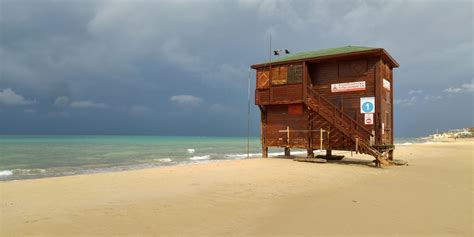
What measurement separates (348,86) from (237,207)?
41.8 feet

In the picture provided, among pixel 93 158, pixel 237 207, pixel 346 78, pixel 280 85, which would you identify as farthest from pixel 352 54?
pixel 93 158

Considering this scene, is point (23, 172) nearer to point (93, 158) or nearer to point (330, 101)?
point (93, 158)

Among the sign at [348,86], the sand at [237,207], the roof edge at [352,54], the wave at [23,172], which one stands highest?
the roof edge at [352,54]

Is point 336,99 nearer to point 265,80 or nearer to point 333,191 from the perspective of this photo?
point 265,80

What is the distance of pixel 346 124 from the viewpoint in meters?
17.1

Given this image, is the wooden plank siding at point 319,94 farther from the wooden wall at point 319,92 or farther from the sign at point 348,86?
the sign at point 348,86

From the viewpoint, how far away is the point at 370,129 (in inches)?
658

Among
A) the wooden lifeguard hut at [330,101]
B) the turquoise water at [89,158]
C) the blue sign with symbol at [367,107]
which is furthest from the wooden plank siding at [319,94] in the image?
the turquoise water at [89,158]

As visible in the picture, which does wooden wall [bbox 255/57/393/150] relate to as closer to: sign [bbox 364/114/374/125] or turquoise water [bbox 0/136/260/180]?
sign [bbox 364/114/374/125]

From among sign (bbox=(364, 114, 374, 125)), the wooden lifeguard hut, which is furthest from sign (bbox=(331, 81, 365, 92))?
sign (bbox=(364, 114, 374, 125))

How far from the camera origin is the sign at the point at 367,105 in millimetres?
16641

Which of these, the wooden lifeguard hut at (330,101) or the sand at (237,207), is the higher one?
the wooden lifeguard hut at (330,101)

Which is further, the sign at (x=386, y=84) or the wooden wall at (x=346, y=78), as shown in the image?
the sign at (x=386, y=84)

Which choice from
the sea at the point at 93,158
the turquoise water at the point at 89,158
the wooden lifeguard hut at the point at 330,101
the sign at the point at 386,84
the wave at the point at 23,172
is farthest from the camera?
the turquoise water at the point at 89,158
